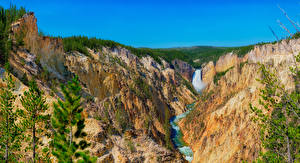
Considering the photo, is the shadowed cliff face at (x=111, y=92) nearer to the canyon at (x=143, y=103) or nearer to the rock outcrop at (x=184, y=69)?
the canyon at (x=143, y=103)

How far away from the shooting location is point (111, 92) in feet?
145

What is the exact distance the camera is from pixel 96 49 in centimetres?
6644

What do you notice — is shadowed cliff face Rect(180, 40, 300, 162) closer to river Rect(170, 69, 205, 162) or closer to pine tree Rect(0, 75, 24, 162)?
river Rect(170, 69, 205, 162)

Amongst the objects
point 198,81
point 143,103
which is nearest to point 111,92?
point 143,103

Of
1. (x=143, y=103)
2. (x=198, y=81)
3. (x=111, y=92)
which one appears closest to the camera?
(x=111, y=92)

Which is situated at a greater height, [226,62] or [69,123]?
[226,62]

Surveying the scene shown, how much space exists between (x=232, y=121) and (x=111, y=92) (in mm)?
22924

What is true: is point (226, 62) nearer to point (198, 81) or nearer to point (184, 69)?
point (198, 81)

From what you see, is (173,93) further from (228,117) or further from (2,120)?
(2,120)

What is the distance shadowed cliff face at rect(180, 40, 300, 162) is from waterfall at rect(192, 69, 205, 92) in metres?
49.4

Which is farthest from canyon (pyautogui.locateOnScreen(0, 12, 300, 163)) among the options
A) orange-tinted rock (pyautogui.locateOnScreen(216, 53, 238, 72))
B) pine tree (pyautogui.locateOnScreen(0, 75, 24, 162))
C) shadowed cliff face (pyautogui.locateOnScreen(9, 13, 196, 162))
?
→ orange-tinted rock (pyautogui.locateOnScreen(216, 53, 238, 72))

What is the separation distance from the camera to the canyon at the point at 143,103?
19664 millimetres

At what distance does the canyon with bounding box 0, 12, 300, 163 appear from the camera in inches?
774

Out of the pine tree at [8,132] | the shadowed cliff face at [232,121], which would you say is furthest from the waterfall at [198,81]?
the pine tree at [8,132]
